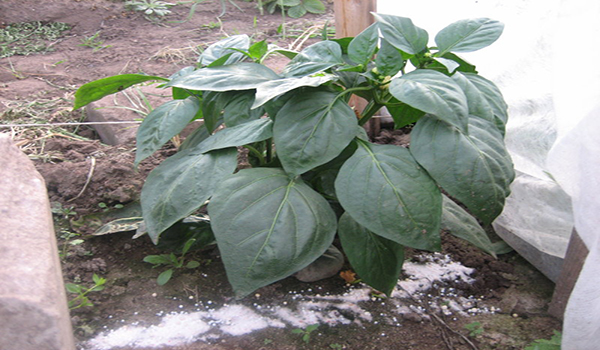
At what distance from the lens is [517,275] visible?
178cm

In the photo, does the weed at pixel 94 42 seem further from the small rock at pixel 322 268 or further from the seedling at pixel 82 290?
the small rock at pixel 322 268

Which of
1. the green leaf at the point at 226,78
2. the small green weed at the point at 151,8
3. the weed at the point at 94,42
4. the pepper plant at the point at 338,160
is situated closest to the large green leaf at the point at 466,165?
the pepper plant at the point at 338,160

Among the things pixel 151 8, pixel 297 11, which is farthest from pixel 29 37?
pixel 297 11

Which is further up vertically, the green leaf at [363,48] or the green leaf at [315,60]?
the green leaf at [363,48]

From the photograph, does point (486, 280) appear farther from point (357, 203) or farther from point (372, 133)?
point (372, 133)

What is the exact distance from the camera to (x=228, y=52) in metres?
1.87

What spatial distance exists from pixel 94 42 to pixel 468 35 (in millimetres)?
2888

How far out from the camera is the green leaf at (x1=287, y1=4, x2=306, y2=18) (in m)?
4.13

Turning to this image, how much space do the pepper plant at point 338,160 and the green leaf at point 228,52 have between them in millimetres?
185

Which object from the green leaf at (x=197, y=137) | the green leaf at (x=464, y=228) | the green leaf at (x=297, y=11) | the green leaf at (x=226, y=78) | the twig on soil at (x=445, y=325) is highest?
the green leaf at (x=226, y=78)

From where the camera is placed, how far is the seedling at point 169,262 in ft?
5.57

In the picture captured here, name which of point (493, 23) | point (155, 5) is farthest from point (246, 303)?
point (155, 5)

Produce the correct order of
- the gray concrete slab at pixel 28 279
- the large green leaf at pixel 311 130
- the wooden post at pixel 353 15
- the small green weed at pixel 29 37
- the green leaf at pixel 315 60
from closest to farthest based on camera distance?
the gray concrete slab at pixel 28 279
the large green leaf at pixel 311 130
the green leaf at pixel 315 60
the wooden post at pixel 353 15
the small green weed at pixel 29 37

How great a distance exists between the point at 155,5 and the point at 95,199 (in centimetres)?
269
